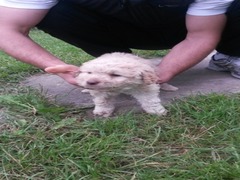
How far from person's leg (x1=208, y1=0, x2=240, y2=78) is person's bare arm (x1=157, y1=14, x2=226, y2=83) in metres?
0.20

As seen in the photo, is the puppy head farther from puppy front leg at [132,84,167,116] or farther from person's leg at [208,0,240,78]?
person's leg at [208,0,240,78]

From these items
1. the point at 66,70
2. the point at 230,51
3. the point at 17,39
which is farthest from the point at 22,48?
the point at 230,51

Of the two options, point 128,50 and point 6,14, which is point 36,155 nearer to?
point 6,14

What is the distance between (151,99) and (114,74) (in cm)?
22

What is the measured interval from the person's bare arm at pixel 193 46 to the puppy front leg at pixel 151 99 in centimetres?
14

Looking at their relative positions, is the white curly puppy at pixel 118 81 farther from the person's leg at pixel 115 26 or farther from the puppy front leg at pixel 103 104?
the person's leg at pixel 115 26

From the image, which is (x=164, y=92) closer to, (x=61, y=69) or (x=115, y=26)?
(x=115, y=26)

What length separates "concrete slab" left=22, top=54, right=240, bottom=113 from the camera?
204cm

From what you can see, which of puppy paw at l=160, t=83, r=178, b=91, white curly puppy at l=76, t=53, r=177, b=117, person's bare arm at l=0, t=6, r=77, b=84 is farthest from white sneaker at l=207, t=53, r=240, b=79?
person's bare arm at l=0, t=6, r=77, b=84

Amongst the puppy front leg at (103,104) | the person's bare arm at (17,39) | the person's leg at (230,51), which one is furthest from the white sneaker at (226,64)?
the person's bare arm at (17,39)

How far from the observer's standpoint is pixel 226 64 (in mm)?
2484

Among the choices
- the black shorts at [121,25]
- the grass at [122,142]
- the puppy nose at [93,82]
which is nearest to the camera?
the grass at [122,142]

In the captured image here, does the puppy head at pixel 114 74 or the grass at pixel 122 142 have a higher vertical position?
the puppy head at pixel 114 74

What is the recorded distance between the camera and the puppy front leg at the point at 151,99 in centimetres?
179
